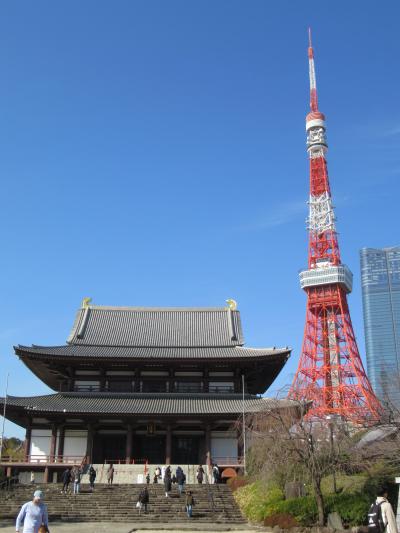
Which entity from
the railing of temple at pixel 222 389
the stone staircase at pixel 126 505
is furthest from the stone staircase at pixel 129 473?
the railing of temple at pixel 222 389

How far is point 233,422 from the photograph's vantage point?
37125mm

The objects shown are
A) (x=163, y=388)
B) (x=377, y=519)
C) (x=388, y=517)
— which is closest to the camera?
(x=388, y=517)

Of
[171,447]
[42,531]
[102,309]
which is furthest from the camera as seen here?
[102,309]

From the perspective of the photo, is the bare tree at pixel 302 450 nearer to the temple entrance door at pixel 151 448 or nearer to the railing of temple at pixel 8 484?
the temple entrance door at pixel 151 448

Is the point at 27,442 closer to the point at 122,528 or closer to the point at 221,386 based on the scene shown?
the point at 221,386

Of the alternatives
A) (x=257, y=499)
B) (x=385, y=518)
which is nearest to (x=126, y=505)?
(x=257, y=499)

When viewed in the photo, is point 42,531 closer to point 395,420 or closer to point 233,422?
point 395,420

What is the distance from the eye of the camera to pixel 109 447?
38.9 meters

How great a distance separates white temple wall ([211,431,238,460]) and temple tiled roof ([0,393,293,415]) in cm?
205

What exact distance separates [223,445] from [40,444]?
1186cm

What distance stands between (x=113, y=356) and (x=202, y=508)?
46.3ft

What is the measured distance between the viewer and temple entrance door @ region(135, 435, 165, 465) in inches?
1523

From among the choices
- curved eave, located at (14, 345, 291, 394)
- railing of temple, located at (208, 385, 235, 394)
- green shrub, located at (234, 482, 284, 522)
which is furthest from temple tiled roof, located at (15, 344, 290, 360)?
green shrub, located at (234, 482, 284, 522)

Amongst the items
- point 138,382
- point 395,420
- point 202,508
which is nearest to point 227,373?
point 138,382
